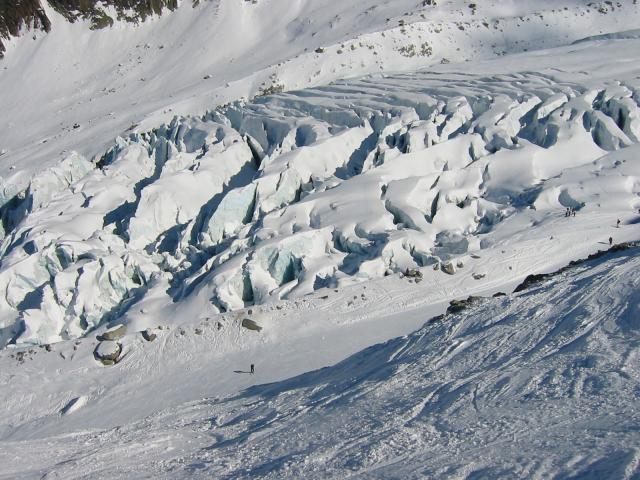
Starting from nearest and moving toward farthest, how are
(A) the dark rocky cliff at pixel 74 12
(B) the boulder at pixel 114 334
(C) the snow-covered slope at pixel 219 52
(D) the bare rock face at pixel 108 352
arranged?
1. (D) the bare rock face at pixel 108 352
2. (B) the boulder at pixel 114 334
3. (C) the snow-covered slope at pixel 219 52
4. (A) the dark rocky cliff at pixel 74 12

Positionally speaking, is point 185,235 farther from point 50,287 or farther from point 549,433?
point 549,433

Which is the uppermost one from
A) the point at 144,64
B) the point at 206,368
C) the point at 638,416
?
the point at 144,64

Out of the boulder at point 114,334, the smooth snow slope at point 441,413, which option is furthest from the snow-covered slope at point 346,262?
the boulder at point 114,334

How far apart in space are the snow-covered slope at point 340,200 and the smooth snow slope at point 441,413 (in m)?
3.95

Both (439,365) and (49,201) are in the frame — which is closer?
(439,365)

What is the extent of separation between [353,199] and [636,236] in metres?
7.85

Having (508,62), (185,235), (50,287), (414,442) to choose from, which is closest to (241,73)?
(508,62)

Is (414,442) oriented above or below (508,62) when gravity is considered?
below

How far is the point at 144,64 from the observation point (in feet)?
133

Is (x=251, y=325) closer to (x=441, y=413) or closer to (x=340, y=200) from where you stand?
(x=340, y=200)

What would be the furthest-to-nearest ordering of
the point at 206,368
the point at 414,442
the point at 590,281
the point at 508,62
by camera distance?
the point at 508,62, the point at 206,368, the point at 590,281, the point at 414,442

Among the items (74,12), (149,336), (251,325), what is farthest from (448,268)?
(74,12)

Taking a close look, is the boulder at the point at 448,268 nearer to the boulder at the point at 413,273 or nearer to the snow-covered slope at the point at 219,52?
the boulder at the point at 413,273

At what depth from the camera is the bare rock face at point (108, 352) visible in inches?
585
